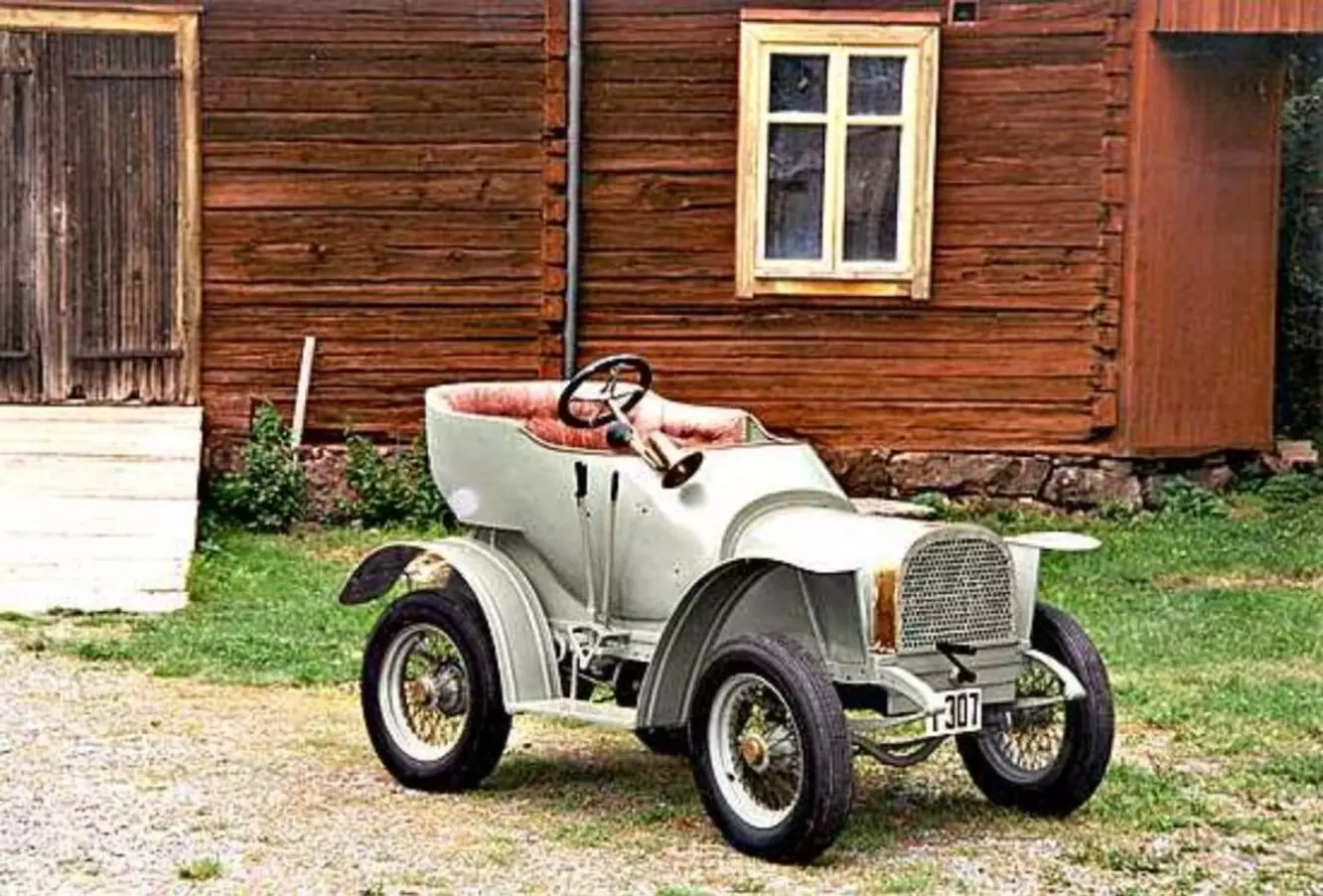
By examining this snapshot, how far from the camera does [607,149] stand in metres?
14.2

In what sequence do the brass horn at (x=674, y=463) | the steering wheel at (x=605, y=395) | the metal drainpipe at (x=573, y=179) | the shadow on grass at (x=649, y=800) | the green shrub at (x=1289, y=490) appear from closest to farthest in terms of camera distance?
the shadow on grass at (x=649, y=800) < the brass horn at (x=674, y=463) < the steering wheel at (x=605, y=395) < the metal drainpipe at (x=573, y=179) < the green shrub at (x=1289, y=490)

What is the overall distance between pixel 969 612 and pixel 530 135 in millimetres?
8372

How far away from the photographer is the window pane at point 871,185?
14.1 m

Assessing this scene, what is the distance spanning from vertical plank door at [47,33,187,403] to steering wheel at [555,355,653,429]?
286 inches

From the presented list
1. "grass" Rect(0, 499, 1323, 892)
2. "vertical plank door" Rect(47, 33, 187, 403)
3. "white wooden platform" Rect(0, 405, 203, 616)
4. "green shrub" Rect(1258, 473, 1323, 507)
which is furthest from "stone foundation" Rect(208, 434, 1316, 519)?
"vertical plank door" Rect(47, 33, 187, 403)

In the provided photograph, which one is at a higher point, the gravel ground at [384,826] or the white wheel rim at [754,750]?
the white wheel rim at [754,750]

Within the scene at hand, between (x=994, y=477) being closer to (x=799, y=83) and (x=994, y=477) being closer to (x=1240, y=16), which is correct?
(x=799, y=83)

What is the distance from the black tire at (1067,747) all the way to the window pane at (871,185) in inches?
304

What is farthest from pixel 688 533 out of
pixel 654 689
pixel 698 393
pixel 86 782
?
pixel 698 393

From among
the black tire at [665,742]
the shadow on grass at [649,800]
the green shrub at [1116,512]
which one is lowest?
the shadow on grass at [649,800]

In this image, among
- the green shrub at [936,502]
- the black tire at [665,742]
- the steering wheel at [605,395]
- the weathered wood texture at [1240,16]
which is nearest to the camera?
the steering wheel at [605,395]

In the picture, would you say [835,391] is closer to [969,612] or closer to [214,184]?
[214,184]

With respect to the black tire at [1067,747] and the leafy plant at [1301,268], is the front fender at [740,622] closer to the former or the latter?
the black tire at [1067,747]

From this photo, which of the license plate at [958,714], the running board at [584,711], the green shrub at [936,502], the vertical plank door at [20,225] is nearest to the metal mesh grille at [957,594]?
the license plate at [958,714]
